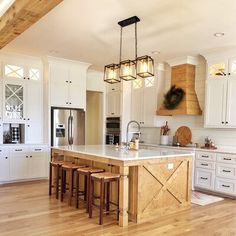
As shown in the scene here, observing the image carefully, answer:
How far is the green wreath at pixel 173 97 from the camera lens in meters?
5.96

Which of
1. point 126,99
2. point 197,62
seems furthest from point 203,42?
point 126,99

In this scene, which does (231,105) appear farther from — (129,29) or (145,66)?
(129,29)

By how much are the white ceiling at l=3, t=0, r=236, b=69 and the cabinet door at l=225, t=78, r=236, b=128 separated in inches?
31.1

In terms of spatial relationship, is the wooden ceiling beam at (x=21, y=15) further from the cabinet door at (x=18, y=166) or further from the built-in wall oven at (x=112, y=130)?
the built-in wall oven at (x=112, y=130)

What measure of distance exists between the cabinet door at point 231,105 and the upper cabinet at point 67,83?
3.44m

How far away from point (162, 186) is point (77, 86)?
3.69 metres

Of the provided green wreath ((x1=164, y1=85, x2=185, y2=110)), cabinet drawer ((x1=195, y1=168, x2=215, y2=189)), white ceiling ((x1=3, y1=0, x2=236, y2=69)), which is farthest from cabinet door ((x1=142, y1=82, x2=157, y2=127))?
cabinet drawer ((x1=195, y1=168, x2=215, y2=189))

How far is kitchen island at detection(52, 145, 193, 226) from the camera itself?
347cm

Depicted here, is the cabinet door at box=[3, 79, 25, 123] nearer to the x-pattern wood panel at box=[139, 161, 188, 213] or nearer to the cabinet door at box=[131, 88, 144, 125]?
the cabinet door at box=[131, 88, 144, 125]

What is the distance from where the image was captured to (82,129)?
664cm

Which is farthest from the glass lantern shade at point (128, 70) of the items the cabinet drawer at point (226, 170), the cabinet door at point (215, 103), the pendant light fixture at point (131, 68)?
the cabinet drawer at point (226, 170)

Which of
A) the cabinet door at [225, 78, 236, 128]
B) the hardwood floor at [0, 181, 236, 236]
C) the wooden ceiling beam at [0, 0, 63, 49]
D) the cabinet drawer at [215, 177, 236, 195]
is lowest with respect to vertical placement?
the hardwood floor at [0, 181, 236, 236]

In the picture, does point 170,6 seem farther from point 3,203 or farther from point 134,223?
point 3,203

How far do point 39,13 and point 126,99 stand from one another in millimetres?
4542
